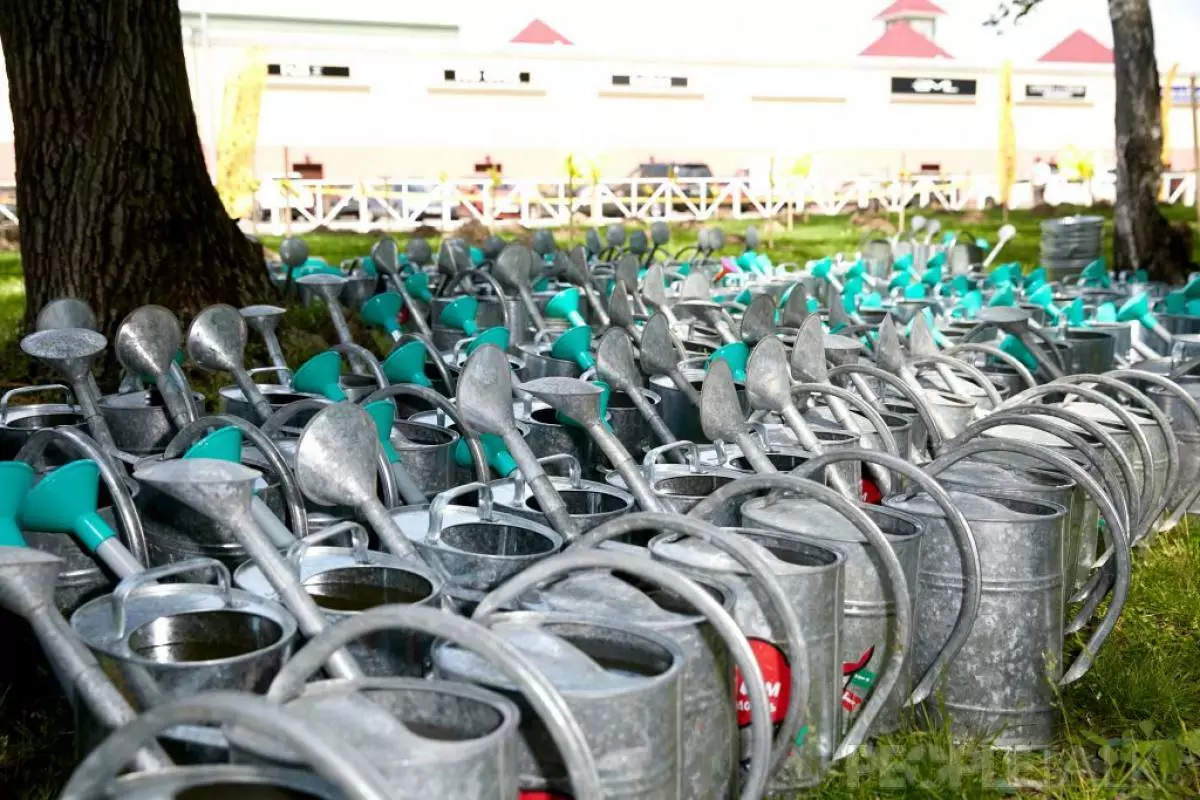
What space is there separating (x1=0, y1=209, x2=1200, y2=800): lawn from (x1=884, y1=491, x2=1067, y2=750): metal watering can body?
0.18 ft

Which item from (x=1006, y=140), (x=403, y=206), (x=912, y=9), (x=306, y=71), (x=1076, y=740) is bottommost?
(x=1076, y=740)

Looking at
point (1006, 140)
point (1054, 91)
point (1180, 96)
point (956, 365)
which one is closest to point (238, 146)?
point (1006, 140)

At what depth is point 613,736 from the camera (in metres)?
1.27

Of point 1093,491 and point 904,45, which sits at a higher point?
point 904,45

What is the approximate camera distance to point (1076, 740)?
220 centimetres

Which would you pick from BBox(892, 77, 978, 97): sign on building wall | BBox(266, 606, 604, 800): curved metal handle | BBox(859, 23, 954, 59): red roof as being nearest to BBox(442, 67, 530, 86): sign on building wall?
BBox(892, 77, 978, 97): sign on building wall

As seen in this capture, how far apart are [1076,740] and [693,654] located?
109 cm

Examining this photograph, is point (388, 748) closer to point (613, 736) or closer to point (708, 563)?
point (613, 736)

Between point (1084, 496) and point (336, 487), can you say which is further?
point (1084, 496)

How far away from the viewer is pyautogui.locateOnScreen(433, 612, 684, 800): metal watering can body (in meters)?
1.26

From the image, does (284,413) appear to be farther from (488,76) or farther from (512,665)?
(488,76)

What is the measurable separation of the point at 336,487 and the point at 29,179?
2.89 meters

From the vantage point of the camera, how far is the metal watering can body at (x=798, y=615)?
1.65 metres

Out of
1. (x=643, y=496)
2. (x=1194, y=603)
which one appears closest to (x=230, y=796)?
(x=643, y=496)
